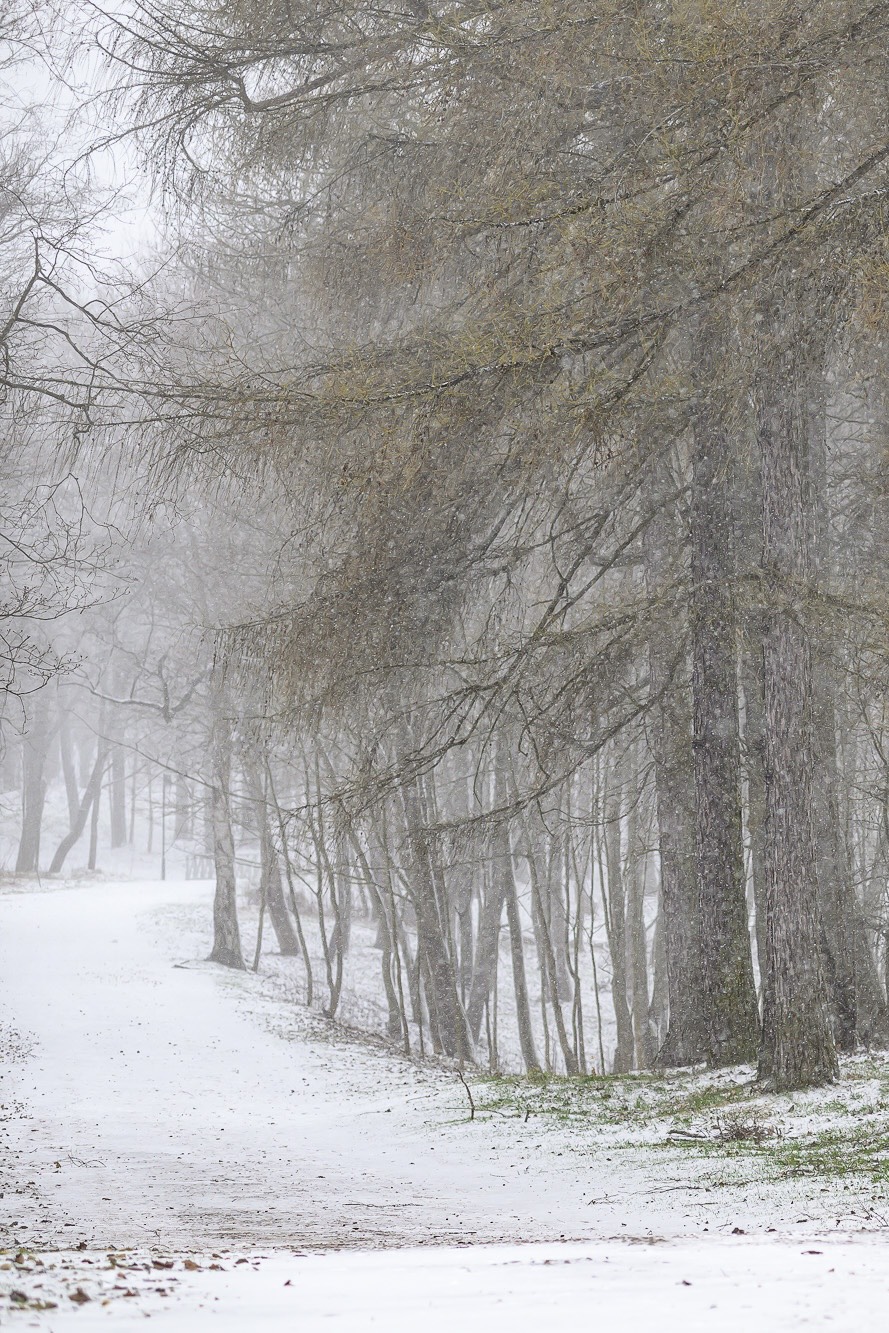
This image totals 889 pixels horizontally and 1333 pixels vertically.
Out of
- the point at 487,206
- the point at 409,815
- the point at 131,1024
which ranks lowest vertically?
the point at 131,1024

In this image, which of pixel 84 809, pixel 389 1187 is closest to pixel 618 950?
pixel 389 1187

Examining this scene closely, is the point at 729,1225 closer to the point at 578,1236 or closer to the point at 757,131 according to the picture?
the point at 578,1236

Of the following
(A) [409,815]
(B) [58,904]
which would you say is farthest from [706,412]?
(B) [58,904]

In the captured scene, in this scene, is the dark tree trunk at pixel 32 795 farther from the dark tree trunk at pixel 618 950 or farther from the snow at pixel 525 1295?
the snow at pixel 525 1295

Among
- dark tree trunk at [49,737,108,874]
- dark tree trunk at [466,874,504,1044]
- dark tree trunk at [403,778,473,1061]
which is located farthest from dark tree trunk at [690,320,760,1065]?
dark tree trunk at [49,737,108,874]

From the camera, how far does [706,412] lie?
28.1 feet

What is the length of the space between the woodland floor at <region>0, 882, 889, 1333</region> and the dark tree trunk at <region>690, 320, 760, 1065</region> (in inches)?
27.2

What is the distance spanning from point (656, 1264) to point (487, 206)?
18.8 ft

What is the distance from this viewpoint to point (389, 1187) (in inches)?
263

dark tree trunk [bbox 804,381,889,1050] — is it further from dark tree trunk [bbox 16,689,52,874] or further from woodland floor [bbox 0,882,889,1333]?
dark tree trunk [bbox 16,689,52,874]

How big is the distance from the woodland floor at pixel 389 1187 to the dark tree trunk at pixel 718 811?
0.69 meters

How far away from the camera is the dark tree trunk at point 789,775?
303 inches

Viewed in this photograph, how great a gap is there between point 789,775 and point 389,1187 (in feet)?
12.0

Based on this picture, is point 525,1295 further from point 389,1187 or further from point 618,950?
point 618,950
